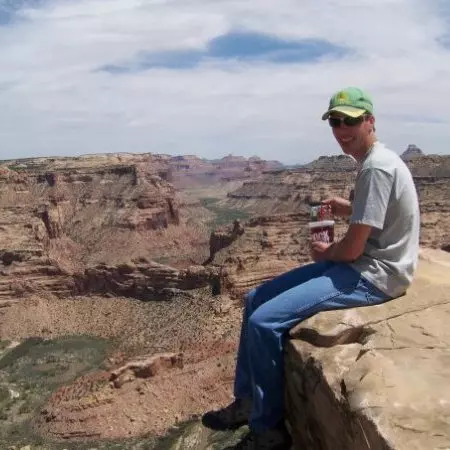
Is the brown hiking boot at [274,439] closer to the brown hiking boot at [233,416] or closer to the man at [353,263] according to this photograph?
the man at [353,263]

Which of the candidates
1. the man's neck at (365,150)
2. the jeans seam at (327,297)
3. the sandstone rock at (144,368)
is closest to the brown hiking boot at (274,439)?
the jeans seam at (327,297)

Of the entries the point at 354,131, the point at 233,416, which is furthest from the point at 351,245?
the point at 233,416

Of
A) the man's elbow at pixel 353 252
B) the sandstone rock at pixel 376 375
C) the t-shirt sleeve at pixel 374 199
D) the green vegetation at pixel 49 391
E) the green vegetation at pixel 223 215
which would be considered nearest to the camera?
the sandstone rock at pixel 376 375

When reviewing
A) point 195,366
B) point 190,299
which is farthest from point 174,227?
point 195,366

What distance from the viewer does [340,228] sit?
43188 millimetres

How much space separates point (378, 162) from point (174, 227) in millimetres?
77735

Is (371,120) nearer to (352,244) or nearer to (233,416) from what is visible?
(352,244)

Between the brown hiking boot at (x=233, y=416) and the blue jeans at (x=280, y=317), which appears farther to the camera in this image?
the brown hiking boot at (x=233, y=416)

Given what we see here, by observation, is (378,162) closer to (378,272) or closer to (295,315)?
(378,272)

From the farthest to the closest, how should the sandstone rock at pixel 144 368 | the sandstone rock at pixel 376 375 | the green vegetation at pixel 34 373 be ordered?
1. the green vegetation at pixel 34 373
2. the sandstone rock at pixel 144 368
3. the sandstone rock at pixel 376 375

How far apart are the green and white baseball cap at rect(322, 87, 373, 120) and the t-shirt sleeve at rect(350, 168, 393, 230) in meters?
0.62

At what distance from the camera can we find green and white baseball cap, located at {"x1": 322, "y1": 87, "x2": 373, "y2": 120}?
621 centimetres

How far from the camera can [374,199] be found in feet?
19.8

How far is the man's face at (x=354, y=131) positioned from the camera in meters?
6.31
